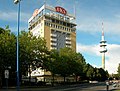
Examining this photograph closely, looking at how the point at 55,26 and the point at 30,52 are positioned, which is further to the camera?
the point at 55,26

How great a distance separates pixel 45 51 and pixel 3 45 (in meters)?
17.7

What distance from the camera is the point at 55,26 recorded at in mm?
171875

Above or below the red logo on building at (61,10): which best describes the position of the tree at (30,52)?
below

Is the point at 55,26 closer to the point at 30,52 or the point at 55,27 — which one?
the point at 55,27

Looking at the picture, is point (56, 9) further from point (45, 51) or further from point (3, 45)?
point (3, 45)

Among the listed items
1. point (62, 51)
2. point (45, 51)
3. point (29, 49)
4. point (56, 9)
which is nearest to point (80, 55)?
point (62, 51)

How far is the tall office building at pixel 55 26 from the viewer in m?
166

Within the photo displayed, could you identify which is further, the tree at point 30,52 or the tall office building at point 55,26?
the tall office building at point 55,26

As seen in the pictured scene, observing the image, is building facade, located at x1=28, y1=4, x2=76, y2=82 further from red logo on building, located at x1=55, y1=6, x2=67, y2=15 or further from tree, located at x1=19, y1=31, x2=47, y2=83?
tree, located at x1=19, y1=31, x2=47, y2=83

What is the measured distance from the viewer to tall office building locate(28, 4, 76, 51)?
545ft

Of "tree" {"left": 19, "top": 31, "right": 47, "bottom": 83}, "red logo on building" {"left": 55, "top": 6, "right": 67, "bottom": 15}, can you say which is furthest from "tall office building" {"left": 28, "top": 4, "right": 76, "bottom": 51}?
"tree" {"left": 19, "top": 31, "right": 47, "bottom": 83}

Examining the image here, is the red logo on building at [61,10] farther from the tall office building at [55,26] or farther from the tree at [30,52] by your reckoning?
the tree at [30,52]

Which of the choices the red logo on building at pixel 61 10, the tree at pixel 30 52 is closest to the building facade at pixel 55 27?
the red logo on building at pixel 61 10

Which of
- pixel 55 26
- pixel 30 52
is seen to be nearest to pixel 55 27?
pixel 55 26
